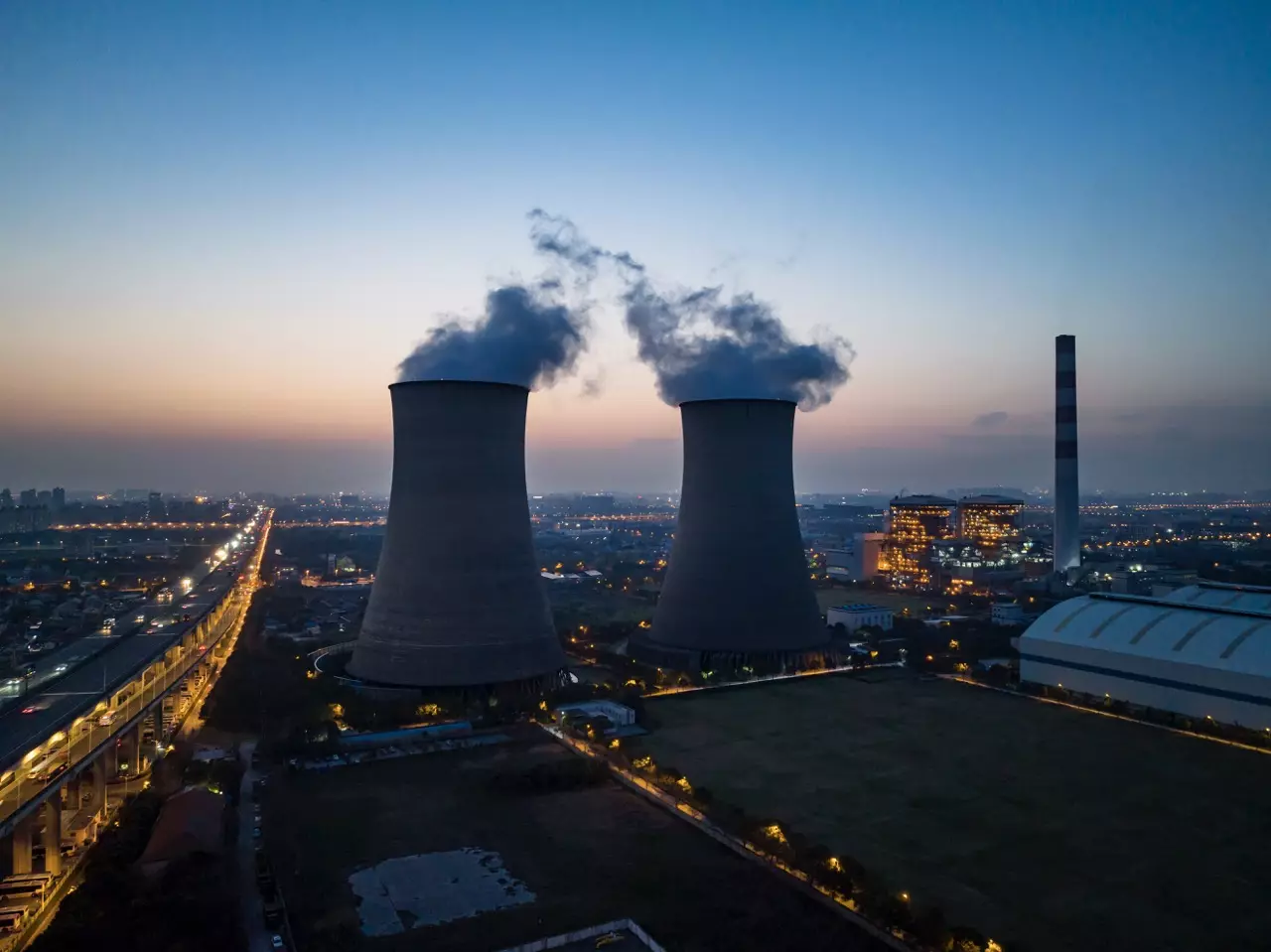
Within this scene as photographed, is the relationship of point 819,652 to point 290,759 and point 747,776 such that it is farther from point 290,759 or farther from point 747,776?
point 290,759

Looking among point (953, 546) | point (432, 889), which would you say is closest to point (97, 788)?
point (432, 889)

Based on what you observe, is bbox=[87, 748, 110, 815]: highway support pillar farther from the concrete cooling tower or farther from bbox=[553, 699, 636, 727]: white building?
the concrete cooling tower

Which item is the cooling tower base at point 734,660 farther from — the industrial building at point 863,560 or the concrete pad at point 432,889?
the industrial building at point 863,560

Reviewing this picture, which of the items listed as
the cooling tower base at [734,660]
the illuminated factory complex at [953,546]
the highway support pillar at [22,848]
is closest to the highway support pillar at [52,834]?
the highway support pillar at [22,848]

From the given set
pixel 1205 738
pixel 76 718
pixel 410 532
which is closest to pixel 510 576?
pixel 410 532

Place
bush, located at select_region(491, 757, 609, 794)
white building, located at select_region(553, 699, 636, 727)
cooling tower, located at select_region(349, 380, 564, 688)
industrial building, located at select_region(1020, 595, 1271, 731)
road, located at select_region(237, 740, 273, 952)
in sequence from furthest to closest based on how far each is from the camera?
white building, located at select_region(553, 699, 636, 727)
industrial building, located at select_region(1020, 595, 1271, 731)
cooling tower, located at select_region(349, 380, 564, 688)
bush, located at select_region(491, 757, 609, 794)
road, located at select_region(237, 740, 273, 952)

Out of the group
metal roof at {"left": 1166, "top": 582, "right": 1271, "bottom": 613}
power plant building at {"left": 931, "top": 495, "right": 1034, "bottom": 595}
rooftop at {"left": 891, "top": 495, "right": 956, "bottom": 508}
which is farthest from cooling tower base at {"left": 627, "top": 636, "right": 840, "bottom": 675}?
rooftop at {"left": 891, "top": 495, "right": 956, "bottom": 508}
